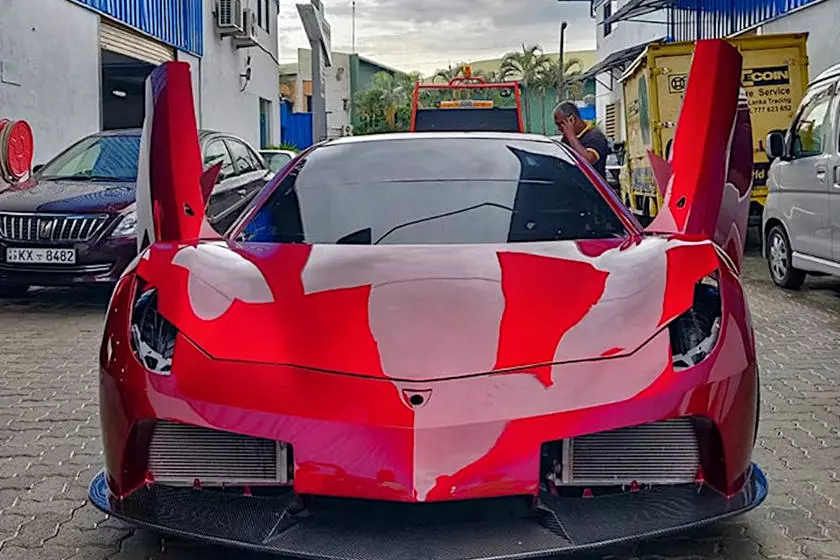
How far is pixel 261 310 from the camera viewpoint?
2812 mm

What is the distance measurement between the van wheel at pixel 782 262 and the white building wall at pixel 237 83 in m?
14.9

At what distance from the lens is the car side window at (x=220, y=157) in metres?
9.27

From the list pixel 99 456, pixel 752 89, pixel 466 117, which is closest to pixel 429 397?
pixel 99 456

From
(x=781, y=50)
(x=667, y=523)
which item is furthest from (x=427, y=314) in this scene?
(x=781, y=50)

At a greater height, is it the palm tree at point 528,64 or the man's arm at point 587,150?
the palm tree at point 528,64

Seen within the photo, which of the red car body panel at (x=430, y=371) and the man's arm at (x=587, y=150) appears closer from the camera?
the red car body panel at (x=430, y=371)

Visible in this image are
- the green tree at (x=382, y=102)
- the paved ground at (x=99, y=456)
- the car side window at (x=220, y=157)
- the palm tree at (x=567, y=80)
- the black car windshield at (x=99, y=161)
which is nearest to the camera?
the paved ground at (x=99, y=456)

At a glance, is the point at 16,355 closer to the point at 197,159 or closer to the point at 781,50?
the point at 197,159

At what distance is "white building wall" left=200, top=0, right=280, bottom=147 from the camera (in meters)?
22.4

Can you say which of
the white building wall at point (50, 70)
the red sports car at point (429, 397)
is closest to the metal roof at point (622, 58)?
the white building wall at point (50, 70)

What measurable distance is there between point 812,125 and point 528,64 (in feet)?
130

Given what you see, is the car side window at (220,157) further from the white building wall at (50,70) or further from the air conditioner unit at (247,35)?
the air conditioner unit at (247,35)

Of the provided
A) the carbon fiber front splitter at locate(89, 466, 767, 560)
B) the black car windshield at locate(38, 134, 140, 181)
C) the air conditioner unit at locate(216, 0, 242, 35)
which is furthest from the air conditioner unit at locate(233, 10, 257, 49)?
the carbon fiber front splitter at locate(89, 466, 767, 560)

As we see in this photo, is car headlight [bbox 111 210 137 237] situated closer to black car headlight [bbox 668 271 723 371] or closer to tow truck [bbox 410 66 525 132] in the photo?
black car headlight [bbox 668 271 723 371]
